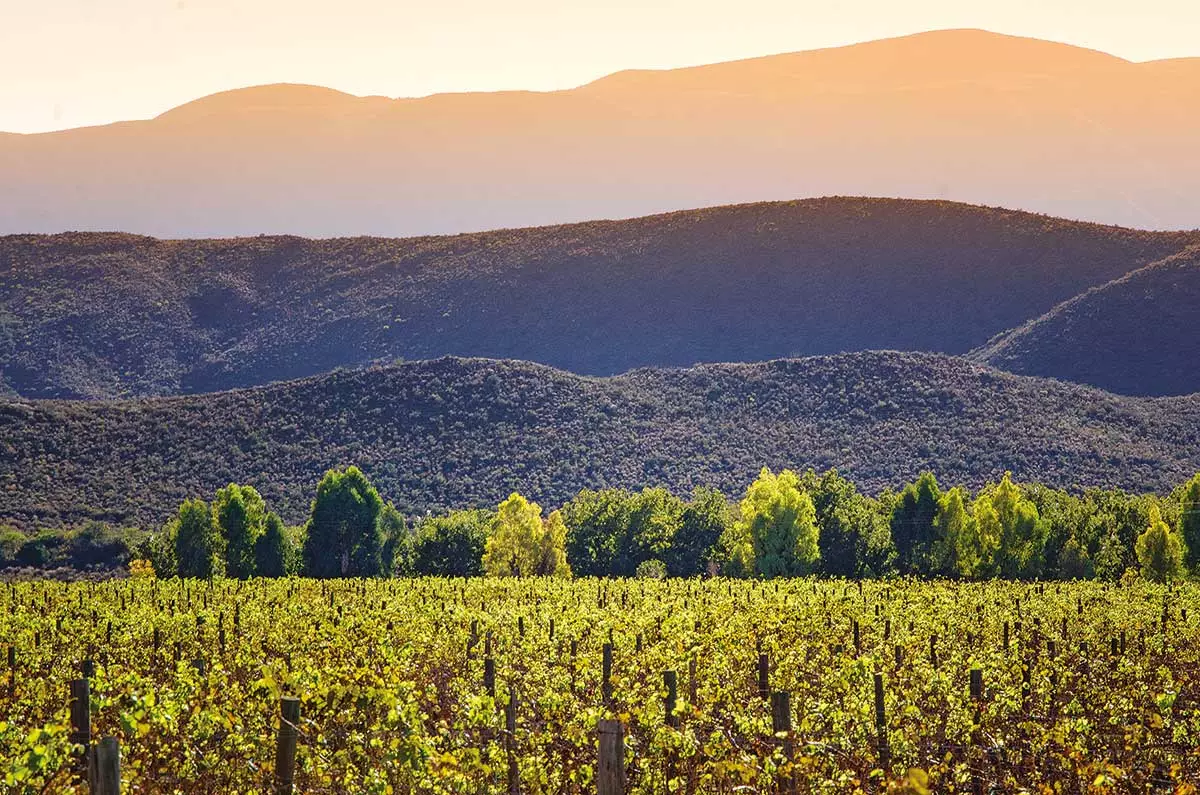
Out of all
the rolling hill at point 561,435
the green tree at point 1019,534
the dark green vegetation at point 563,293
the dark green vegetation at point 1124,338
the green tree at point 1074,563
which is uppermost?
the dark green vegetation at point 563,293

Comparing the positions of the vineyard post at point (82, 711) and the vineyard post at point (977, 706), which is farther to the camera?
the vineyard post at point (977, 706)

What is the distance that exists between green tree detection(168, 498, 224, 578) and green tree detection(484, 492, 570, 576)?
11.8 m

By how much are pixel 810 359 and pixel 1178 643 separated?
79.0 m

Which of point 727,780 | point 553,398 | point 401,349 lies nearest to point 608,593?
point 727,780

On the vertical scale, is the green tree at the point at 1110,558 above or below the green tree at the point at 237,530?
below

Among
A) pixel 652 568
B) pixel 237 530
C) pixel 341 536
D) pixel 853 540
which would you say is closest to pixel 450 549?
pixel 341 536

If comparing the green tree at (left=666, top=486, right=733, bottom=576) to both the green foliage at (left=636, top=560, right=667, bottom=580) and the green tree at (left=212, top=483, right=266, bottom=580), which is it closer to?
the green foliage at (left=636, top=560, right=667, bottom=580)

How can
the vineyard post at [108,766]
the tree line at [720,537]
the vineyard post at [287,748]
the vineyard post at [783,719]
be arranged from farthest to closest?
1. the tree line at [720,537]
2. the vineyard post at [783,719]
3. the vineyard post at [287,748]
4. the vineyard post at [108,766]

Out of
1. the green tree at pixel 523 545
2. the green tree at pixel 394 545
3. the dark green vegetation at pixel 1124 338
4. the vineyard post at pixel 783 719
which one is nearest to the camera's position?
the vineyard post at pixel 783 719

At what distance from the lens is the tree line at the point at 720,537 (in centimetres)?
5709

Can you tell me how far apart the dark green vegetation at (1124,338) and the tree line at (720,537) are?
38.8 m

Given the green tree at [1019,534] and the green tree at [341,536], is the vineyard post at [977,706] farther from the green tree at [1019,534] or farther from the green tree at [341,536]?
the green tree at [341,536]

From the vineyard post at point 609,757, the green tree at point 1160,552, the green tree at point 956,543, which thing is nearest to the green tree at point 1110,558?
the green tree at point 1160,552

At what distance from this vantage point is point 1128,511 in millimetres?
62156
